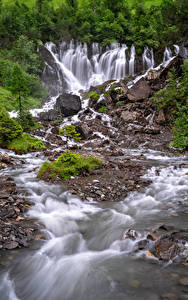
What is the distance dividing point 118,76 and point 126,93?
29.9 ft

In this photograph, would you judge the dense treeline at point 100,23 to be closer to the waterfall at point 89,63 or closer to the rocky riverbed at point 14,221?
the waterfall at point 89,63

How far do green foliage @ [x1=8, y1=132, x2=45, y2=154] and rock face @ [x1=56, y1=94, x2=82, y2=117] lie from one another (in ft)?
26.5

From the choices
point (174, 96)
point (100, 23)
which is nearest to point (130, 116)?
point (174, 96)

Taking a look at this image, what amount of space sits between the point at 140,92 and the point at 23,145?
45.4 ft

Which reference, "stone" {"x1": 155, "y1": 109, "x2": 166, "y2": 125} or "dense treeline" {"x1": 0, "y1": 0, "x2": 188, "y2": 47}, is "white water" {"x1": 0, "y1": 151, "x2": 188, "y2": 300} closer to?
"stone" {"x1": 155, "y1": 109, "x2": 166, "y2": 125}

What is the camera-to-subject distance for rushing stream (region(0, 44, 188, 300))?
329 centimetres

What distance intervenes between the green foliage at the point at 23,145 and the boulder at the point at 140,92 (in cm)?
1151

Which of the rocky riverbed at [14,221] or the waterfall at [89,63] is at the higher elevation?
the waterfall at [89,63]

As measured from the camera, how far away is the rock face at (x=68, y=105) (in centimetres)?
2283

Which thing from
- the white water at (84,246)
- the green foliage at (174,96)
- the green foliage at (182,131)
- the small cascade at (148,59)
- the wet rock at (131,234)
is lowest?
the white water at (84,246)

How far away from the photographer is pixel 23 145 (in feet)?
45.4

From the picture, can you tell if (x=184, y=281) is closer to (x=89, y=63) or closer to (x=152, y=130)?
(x=152, y=130)

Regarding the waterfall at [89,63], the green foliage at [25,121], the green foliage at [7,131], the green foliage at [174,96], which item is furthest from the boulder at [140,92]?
the green foliage at [7,131]

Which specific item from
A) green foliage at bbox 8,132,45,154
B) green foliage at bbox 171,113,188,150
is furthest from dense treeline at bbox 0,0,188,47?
green foliage at bbox 8,132,45,154
